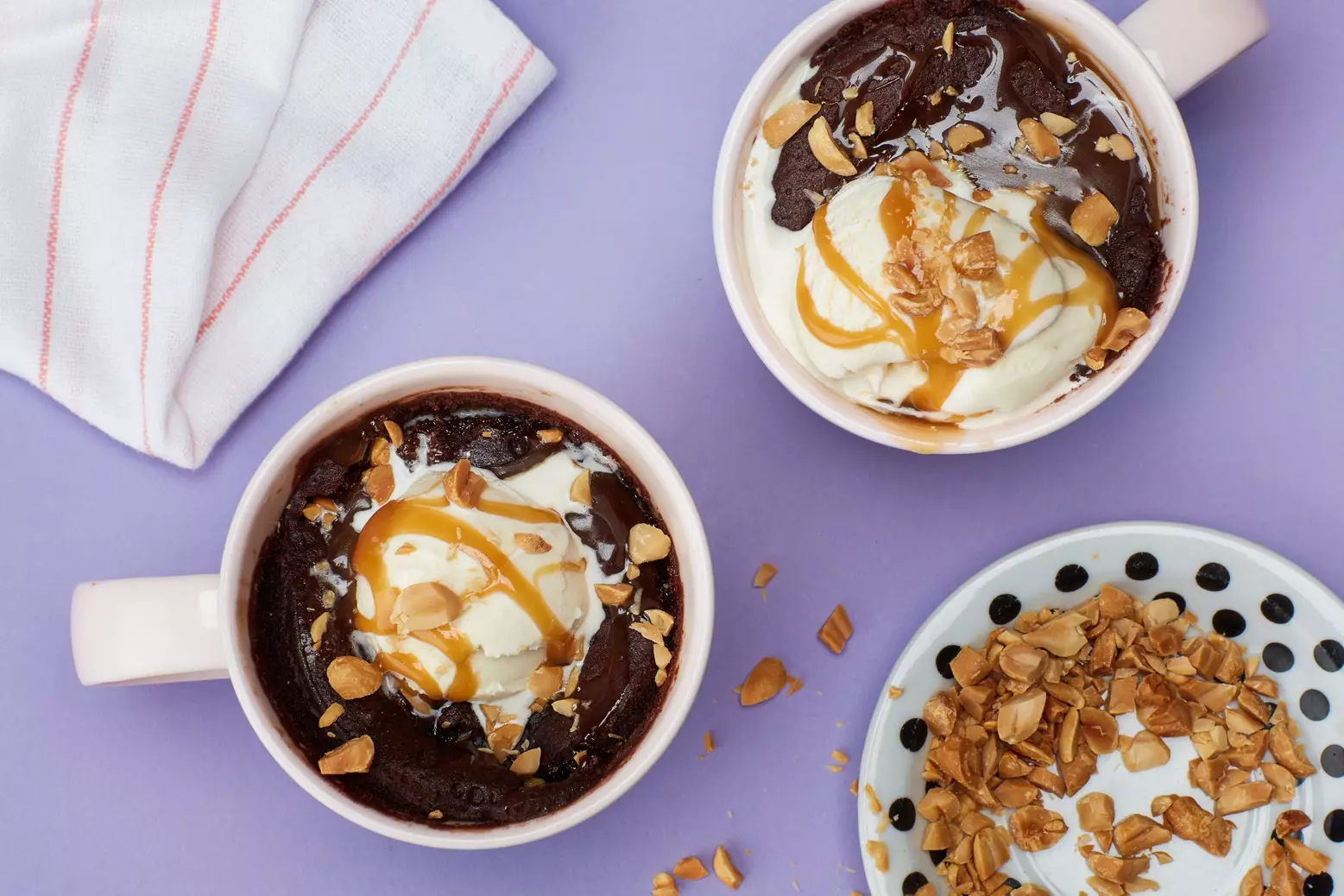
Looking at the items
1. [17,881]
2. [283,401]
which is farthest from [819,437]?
[17,881]

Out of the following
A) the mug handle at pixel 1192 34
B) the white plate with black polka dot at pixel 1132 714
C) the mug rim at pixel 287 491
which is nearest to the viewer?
the mug rim at pixel 287 491

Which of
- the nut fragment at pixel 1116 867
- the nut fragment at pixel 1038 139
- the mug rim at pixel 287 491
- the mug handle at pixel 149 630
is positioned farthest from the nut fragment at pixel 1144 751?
the mug handle at pixel 149 630

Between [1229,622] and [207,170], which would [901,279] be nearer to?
[1229,622]

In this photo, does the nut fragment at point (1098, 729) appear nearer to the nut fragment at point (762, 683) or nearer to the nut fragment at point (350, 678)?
the nut fragment at point (762, 683)

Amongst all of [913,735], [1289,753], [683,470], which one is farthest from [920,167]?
[1289,753]

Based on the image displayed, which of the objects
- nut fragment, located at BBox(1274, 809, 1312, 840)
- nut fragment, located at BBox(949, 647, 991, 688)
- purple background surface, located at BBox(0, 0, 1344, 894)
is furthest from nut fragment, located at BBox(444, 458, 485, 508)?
nut fragment, located at BBox(1274, 809, 1312, 840)
